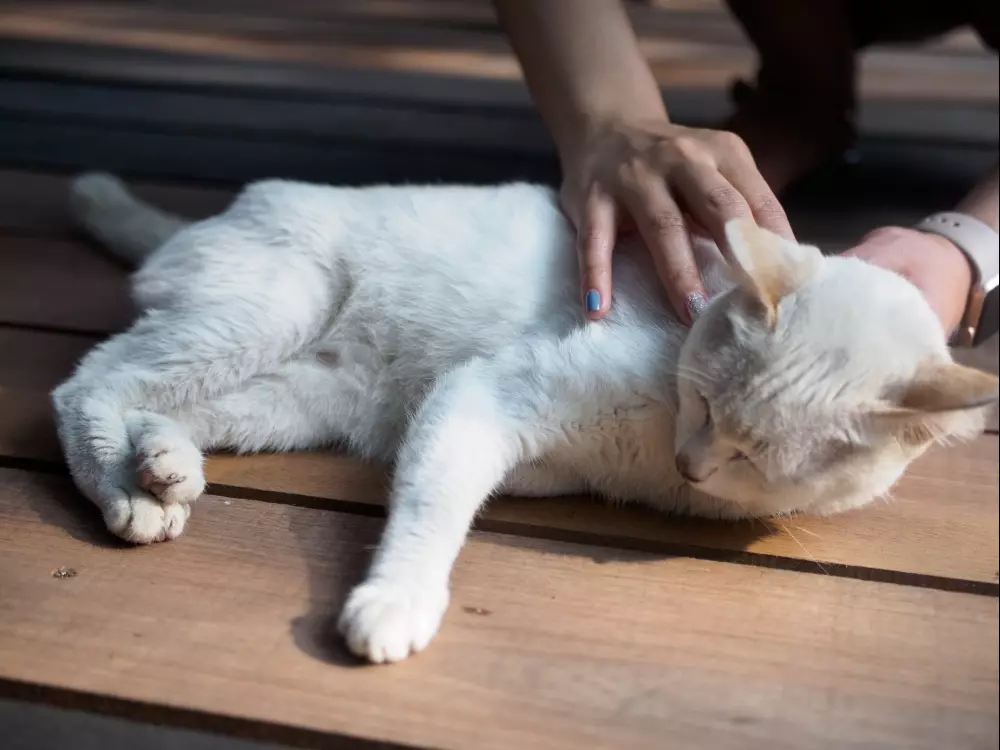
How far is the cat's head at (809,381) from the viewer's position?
31.9 inches

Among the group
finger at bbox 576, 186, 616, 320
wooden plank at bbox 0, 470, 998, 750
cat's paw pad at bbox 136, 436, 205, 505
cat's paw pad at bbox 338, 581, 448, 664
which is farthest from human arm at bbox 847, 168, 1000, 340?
cat's paw pad at bbox 136, 436, 205, 505

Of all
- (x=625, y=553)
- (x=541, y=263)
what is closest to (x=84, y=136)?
(x=541, y=263)

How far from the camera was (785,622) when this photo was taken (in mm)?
881

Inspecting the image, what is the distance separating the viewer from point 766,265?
2.76 feet

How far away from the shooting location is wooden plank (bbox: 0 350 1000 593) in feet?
3.15

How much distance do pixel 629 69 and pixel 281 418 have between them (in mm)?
610

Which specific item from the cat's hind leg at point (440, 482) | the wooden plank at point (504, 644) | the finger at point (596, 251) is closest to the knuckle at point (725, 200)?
the finger at point (596, 251)

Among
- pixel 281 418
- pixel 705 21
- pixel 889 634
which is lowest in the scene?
pixel 705 21

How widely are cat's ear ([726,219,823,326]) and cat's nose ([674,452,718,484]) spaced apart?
139 mm

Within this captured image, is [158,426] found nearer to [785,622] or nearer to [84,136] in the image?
[785,622]

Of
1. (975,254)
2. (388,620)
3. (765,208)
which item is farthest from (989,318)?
(388,620)

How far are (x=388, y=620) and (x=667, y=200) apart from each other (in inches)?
21.1

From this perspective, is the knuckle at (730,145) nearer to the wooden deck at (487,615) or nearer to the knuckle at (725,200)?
the knuckle at (725,200)

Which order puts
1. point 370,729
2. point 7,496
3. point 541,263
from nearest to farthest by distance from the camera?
1. point 370,729
2. point 7,496
3. point 541,263
